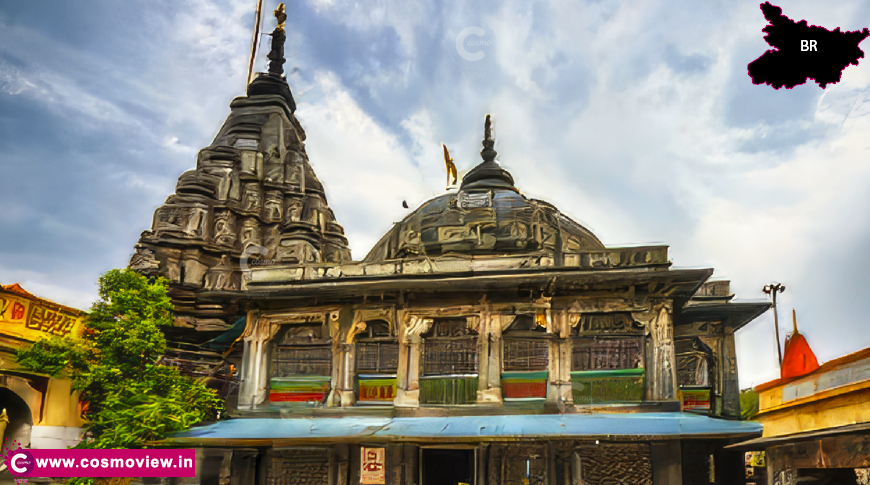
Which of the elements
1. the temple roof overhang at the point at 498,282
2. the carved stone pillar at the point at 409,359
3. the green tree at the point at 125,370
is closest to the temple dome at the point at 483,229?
Result: the temple roof overhang at the point at 498,282

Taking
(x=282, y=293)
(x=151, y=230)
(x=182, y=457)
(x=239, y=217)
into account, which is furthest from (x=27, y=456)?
(x=239, y=217)

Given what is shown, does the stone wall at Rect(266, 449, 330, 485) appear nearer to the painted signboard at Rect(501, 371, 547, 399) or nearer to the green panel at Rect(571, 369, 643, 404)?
the painted signboard at Rect(501, 371, 547, 399)

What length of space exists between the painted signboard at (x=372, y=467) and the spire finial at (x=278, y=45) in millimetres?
31656

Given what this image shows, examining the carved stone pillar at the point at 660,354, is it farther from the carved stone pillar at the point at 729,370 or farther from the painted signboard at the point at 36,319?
the painted signboard at the point at 36,319

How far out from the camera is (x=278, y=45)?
41.9 meters

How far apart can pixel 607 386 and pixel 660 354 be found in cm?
158

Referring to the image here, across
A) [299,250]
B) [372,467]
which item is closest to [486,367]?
[372,467]

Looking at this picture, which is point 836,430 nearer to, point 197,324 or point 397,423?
point 397,423

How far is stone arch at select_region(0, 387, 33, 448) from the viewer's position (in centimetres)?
1758

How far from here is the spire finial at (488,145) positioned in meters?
25.6

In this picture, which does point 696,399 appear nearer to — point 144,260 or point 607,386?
point 607,386

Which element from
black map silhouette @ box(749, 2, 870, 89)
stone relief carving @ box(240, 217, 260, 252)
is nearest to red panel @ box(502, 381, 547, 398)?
black map silhouette @ box(749, 2, 870, 89)

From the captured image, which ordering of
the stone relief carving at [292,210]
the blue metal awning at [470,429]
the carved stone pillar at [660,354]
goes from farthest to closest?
the stone relief carving at [292,210], the carved stone pillar at [660,354], the blue metal awning at [470,429]

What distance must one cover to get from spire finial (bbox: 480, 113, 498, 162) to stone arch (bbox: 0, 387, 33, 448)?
1808cm
